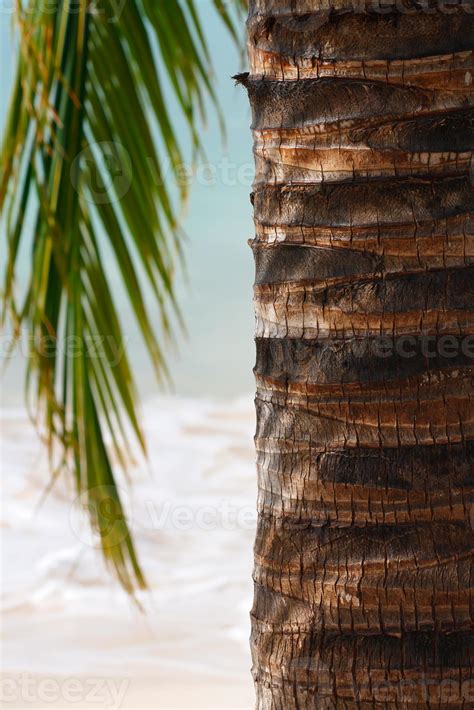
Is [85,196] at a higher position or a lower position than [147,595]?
higher

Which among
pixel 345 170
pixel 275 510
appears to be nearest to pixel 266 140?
pixel 345 170

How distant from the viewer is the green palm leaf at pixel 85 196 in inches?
110

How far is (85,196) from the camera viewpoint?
9.53ft

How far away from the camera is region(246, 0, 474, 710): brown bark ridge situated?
1376 millimetres

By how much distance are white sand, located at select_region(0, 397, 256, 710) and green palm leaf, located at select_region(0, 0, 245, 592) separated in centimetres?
31

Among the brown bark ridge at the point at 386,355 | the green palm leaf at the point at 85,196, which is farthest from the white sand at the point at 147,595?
the brown bark ridge at the point at 386,355

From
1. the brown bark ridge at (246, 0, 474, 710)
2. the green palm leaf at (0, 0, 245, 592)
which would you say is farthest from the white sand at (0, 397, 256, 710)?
the brown bark ridge at (246, 0, 474, 710)

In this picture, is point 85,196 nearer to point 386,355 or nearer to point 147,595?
point 386,355

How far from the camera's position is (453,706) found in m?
1.39

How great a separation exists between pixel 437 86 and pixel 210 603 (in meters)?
5.57

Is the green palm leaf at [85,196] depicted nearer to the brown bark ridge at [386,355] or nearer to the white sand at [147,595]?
the white sand at [147,595]

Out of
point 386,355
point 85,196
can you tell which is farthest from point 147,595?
point 386,355

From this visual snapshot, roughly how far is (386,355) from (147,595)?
18.6 ft

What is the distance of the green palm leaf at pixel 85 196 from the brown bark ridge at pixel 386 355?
4.79 ft
